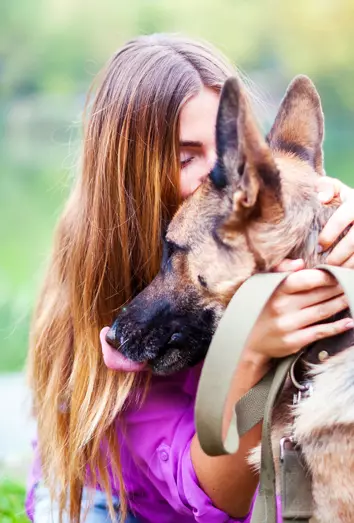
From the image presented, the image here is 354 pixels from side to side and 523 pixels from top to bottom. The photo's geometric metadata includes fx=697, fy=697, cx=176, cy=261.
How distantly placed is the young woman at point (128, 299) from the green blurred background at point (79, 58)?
324 cm

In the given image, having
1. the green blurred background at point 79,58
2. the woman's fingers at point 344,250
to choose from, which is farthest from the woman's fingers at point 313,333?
the green blurred background at point 79,58

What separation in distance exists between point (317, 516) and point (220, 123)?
2.30ft

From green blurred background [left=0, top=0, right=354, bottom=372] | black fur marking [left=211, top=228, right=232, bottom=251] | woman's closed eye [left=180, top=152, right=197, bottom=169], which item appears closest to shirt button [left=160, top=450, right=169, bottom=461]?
black fur marking [left=211, top=228, right=232, bottom=251]

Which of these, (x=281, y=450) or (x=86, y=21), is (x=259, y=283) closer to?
(x=281, y=450)

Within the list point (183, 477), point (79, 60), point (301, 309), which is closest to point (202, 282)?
point (301, 309)

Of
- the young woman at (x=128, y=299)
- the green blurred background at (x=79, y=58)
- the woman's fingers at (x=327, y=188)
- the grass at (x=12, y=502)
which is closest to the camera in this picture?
the woman's fingers at (x=327, y=188)

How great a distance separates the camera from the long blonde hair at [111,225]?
168cm

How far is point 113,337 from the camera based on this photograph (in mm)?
1511

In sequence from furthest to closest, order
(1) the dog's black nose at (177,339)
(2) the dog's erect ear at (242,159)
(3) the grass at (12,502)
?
1. (3) the grass at (12,502)
2. (1) the dog's black nose at (177,339)
3. (2) the dog's erect ear at (242,159)

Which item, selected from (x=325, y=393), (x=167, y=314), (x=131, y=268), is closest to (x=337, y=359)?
(x=325, y=393)

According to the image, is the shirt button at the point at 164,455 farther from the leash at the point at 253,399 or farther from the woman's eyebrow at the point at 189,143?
the woman's eyebrow at the point at 189,143

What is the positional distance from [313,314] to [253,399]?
19 cm

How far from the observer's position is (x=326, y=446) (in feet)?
3.98

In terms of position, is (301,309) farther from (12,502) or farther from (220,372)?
(12,502)
